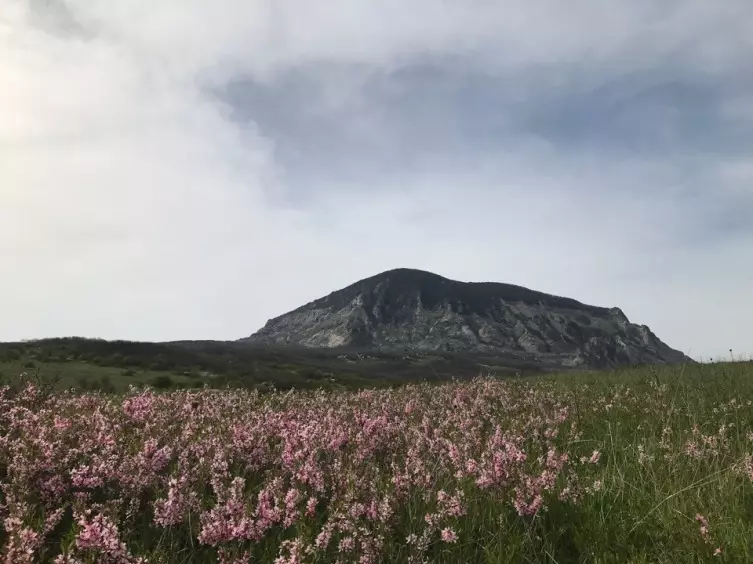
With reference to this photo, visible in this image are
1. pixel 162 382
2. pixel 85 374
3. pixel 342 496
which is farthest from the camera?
pixel 85 374

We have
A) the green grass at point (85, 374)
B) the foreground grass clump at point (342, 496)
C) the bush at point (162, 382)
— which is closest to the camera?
the foreground grass clump at point (342, 496)

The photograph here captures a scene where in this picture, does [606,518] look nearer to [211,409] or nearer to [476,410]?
[476,410]

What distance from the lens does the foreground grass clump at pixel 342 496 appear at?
11.2 feet

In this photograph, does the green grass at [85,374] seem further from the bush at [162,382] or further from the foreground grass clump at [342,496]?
the foreground grass clump at [342,496]

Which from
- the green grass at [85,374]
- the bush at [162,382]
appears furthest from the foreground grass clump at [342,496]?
the bush at [162,382]

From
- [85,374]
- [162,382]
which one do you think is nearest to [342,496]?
[162,382]

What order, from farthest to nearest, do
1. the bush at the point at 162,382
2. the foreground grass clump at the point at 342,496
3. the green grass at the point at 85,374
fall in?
the bush at the point at 162,382
the green grass at the point at 85,374
the foreground grass clump at the point at 342,496

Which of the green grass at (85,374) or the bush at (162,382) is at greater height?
the green grass at (85,374)

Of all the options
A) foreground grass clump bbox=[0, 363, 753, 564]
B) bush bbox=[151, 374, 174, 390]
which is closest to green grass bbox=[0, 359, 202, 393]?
bush bbox=[151, 374, 174, 390]

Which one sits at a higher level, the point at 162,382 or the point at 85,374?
the point at 85,374

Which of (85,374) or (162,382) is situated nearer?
(162,382)

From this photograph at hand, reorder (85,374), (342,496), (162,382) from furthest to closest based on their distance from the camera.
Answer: (85,374), (162,382), (342,496)

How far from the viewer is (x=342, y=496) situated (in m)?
4.15

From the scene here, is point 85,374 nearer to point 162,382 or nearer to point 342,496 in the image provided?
point 162,382
